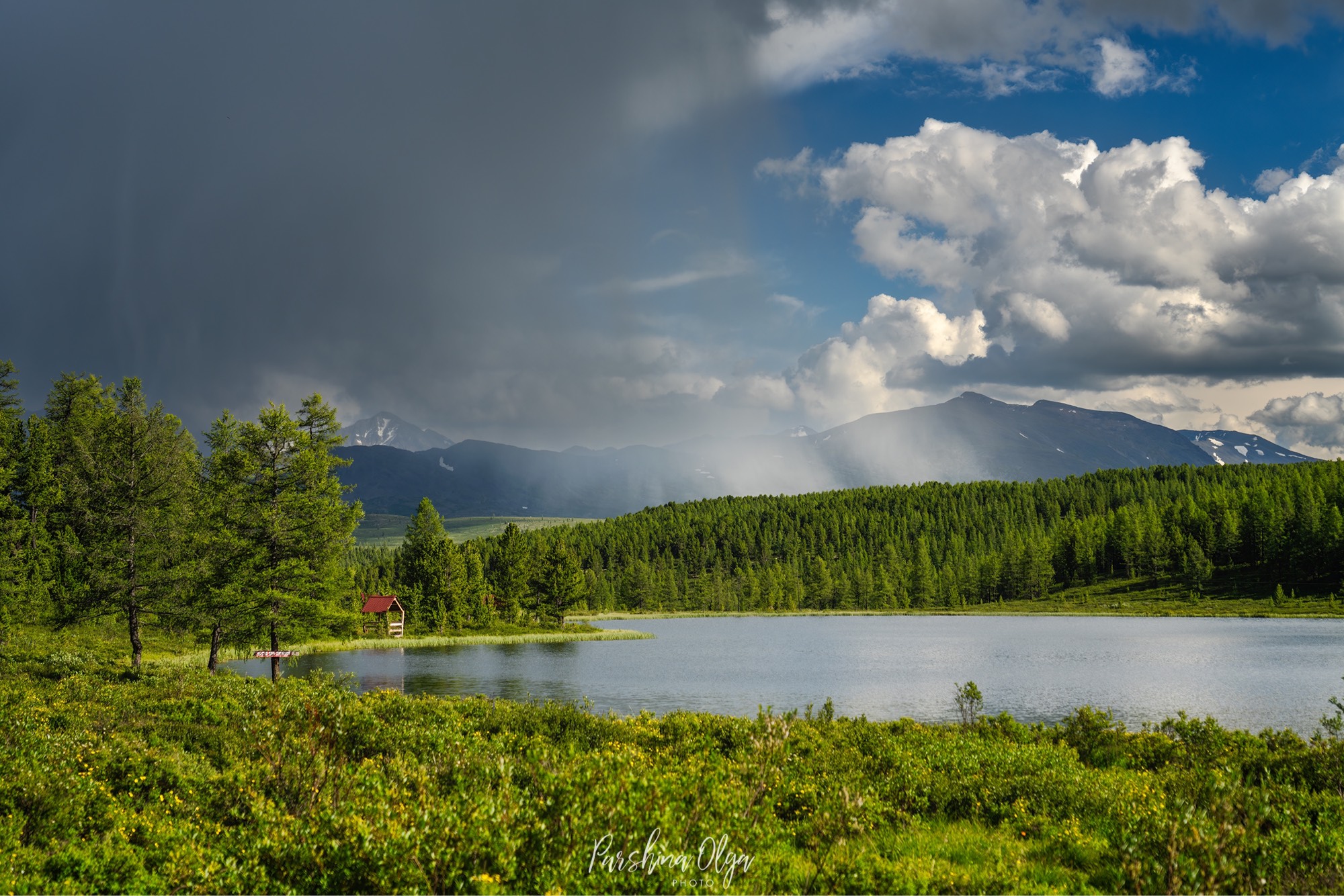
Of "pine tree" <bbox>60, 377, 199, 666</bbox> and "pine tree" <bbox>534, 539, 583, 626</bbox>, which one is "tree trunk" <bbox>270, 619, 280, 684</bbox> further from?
"pine tree" <bbox>534, 539, 583, 626</bbox>

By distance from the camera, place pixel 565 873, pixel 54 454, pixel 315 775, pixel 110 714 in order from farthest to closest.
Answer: pixel 54 454, pixel 110 714, pixel 315 775, pixel 565 873

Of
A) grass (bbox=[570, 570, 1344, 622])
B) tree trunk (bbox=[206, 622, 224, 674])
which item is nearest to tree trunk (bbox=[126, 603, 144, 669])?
tree trunk (bbox=[206, 622, 224, 674])

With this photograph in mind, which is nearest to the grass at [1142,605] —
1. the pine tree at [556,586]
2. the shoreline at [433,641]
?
the pine tree at [556,586]

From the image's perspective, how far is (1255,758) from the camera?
15234 millimetres

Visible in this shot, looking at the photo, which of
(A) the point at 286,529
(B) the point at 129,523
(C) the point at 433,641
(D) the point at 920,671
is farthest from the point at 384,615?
(D) the point at 920,671

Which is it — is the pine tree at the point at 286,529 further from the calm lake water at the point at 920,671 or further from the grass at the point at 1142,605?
the grass at the point at 1142,605

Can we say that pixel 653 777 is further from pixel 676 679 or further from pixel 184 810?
pixel 676 679

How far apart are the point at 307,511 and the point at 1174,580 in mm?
155137

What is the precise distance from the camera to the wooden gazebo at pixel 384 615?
281 feet

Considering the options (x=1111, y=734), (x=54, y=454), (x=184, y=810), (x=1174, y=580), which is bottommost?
(x=1174, y=580)

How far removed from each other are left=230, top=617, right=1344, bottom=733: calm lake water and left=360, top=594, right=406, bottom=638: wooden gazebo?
509 inches

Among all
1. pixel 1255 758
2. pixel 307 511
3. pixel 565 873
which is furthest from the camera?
pixel 307 511

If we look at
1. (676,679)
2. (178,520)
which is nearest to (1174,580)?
(676,679)

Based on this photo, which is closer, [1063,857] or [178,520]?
[1063,857]
